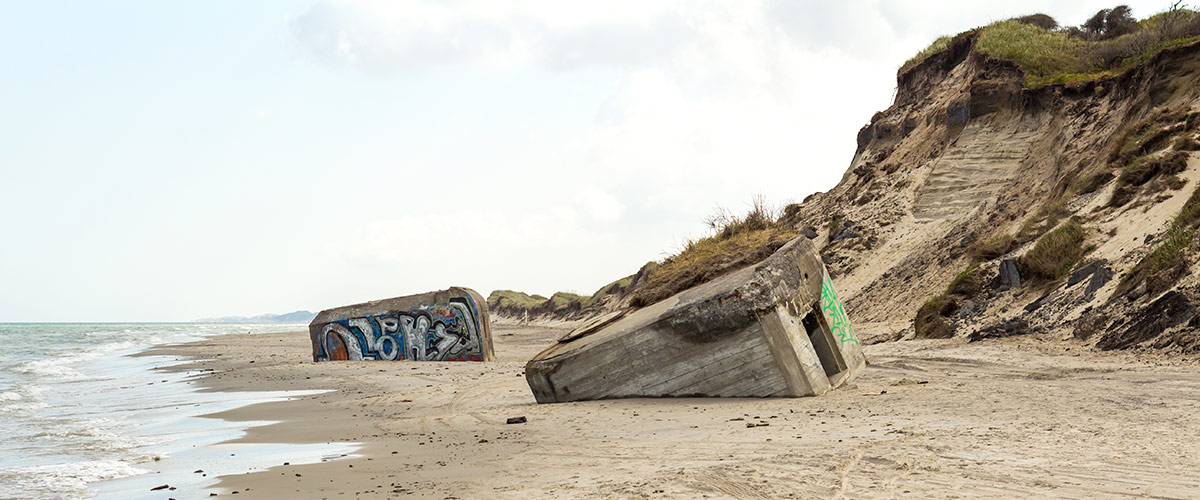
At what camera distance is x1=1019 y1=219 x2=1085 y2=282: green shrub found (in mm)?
12781

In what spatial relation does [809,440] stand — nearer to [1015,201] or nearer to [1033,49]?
[1015,201]

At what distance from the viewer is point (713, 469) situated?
4664 millimetres

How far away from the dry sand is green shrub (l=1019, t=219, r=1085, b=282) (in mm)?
3175

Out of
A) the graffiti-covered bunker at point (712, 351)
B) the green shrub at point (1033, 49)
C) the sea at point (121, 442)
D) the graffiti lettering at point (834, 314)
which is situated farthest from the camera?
the green shrub at point (1033, 49)

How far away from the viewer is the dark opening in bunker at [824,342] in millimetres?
9281

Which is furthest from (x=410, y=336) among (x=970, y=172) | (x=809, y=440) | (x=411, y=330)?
(x=970, y=172)

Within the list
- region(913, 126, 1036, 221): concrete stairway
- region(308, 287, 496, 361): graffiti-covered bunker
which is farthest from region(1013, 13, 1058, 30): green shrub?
region(308, 287, 496, 361): graffiti-covered bunker

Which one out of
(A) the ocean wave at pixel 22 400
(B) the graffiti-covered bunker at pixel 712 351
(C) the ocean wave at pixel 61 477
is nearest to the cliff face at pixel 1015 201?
(B) the graffiti-covered bunker at pixel 712 351

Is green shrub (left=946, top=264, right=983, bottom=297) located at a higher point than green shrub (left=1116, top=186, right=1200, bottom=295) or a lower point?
lower

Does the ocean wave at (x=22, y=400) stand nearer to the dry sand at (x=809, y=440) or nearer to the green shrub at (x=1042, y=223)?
the dry sand at (x=809, y=440)

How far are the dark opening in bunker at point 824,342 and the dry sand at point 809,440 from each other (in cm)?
35

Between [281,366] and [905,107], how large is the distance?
68.4ft

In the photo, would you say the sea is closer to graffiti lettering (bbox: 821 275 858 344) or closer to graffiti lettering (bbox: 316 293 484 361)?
graffiti lettering (bbox: 316 293 484 361)

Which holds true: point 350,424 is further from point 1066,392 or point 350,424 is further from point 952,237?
point 952,237
